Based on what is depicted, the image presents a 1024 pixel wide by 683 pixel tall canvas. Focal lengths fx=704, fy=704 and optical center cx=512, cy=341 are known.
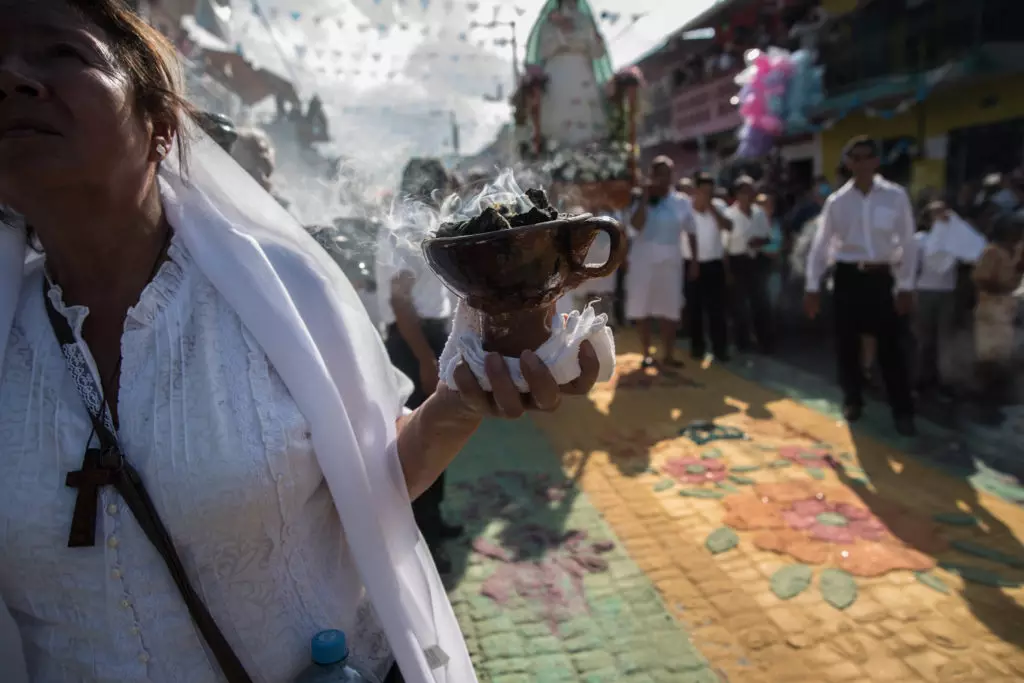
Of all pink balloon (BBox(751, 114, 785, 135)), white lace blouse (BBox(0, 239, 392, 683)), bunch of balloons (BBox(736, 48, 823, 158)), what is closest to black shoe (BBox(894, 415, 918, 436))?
white lace blouse (BBox(0, 239, 392, 683))

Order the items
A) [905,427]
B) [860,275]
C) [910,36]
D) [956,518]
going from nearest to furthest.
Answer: [956,518] → [905,427] → [860,275] → [910,36]

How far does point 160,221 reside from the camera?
128cm

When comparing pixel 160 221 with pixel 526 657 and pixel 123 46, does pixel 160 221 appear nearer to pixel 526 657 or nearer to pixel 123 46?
pixel 123 46

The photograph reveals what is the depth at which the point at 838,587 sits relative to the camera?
9.79ft

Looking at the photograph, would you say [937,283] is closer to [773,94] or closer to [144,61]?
[144,61]

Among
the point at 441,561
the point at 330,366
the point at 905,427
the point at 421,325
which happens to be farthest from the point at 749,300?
the point at 330,366

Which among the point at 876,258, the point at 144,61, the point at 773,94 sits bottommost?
the point at 876,258

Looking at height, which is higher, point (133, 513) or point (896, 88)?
point (896, 88)

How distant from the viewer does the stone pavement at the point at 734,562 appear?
2607mm

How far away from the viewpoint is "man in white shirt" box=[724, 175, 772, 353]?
7.56 metres

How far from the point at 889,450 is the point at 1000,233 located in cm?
182

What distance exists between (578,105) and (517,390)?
5.72 metres

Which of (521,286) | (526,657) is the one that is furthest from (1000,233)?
(521,286)

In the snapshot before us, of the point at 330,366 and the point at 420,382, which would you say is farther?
the point at 420,382
